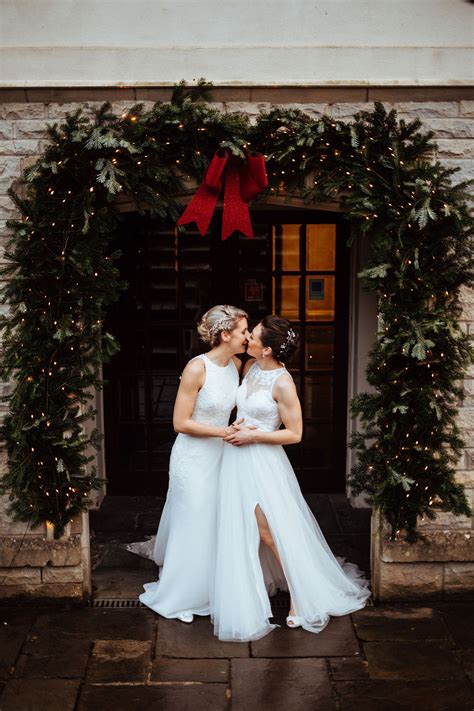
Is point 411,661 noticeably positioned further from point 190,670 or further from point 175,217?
point 175,217

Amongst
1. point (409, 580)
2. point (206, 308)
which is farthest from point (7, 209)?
point (409, 580)

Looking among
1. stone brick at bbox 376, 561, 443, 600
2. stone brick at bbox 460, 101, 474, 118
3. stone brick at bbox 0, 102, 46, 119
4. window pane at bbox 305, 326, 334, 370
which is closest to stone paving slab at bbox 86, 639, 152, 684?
stone brick at bbox 376, 561, 443, 600

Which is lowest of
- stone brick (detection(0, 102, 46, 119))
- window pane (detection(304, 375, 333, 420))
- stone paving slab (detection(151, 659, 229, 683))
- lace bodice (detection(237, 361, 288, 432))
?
stone paving slab (detection(151, 659, 229, 683))

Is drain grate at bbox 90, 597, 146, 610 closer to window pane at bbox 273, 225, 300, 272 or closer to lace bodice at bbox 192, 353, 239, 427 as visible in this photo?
lace bodice at bbox 192, 353, 239, 427

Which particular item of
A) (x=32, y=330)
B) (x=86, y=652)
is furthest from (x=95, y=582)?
(x=32, y=330)

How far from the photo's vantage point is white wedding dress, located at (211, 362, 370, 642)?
4883mm

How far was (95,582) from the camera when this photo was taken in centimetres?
564

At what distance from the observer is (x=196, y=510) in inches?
204

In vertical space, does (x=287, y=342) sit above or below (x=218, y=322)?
below

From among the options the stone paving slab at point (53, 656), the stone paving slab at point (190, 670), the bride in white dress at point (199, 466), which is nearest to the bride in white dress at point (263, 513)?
the bride in white dress at point (199, 466)

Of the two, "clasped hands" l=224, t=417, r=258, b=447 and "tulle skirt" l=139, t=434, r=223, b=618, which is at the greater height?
"clasped hands" l=224, t=417, r=258, b=447

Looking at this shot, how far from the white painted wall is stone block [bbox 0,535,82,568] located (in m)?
3.24

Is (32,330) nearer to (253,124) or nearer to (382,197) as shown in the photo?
(253,124)

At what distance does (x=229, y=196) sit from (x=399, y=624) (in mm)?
3185
